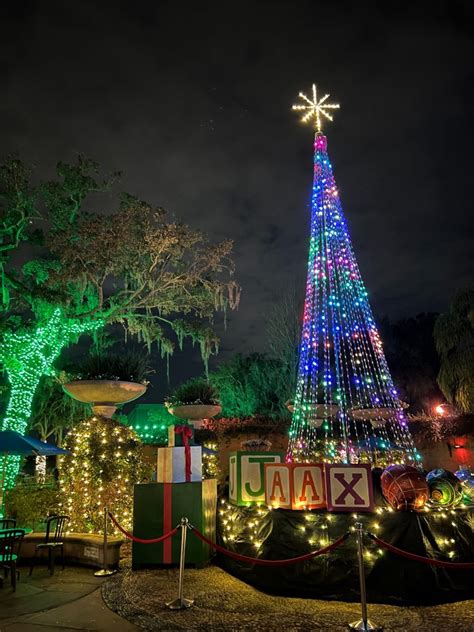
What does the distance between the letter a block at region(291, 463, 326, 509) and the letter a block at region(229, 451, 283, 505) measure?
2.47 feet

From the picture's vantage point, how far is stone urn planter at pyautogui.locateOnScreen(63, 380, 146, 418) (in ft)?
30.6

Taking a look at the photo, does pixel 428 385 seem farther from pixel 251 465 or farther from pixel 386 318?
pixel 251 465

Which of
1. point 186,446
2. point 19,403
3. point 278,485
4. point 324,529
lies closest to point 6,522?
point 186,446

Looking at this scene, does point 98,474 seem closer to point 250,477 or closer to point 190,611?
point 250,477

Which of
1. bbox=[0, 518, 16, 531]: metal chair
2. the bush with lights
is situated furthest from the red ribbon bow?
bbox=[0, 518, 16, 531]: metal chair

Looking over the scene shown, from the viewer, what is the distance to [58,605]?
18.1 ft

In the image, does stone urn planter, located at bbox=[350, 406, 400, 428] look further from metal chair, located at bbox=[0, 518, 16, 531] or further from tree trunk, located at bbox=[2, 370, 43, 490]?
tree trunk, located at bbox=[2, 370, 43, 490]

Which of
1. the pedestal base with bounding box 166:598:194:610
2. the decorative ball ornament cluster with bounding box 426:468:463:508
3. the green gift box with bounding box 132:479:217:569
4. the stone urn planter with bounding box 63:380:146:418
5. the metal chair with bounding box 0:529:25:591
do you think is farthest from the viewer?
the stone urn planter with bounding box 63:380:146:418

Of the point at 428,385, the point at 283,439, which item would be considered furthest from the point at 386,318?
the point at 283,439

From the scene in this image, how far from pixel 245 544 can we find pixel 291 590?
1052 mm

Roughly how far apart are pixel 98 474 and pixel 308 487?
450cm

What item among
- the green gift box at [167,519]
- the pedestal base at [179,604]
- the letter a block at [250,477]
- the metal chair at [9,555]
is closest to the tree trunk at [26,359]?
the metal chair at [9,555]

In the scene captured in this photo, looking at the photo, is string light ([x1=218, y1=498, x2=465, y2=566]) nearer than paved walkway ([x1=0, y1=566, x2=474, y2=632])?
No

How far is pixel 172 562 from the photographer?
706cm
